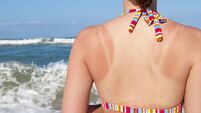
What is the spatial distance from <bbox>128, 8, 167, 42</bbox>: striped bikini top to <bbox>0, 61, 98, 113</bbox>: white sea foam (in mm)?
5781

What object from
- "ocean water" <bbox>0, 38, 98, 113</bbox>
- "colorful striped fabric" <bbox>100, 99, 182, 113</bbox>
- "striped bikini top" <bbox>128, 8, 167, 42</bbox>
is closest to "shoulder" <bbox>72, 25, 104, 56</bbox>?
"striped bikini top" <bbox>128, 8, 167, 42</bbox>

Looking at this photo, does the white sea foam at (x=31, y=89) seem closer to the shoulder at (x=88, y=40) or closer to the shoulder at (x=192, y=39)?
the shoulder at (x=88, y=40)

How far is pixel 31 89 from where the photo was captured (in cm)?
910

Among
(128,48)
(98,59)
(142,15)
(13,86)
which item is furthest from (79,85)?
(13,86)

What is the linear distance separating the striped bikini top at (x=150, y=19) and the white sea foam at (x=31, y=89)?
5.78 meters

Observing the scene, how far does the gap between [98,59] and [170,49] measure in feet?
0.90

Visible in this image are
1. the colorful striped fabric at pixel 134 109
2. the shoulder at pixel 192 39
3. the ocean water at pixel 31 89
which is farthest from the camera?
the ocean water at pixel 31 89

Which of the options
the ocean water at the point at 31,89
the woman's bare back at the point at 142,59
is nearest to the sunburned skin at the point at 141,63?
the woman's bare back at the point at 142,59

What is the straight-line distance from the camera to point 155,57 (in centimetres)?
170

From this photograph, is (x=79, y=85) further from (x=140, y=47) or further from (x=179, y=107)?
(x=179, y=107)

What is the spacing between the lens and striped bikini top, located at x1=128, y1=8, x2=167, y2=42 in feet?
5.54

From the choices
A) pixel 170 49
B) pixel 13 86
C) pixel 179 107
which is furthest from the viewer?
pixel 13 86

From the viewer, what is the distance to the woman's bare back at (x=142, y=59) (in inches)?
66.5

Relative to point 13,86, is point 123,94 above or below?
above
